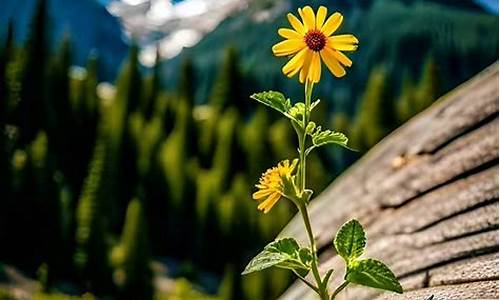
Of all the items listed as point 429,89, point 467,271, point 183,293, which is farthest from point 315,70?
point 429,89

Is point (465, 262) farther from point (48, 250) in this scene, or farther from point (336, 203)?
point (48, 250)

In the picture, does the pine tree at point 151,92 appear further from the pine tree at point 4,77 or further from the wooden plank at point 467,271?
the wooden plank at point 467,271

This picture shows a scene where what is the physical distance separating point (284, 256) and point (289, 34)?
318 millimetres

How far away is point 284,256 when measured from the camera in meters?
1.23

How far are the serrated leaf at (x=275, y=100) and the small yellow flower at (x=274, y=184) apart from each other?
0.08m

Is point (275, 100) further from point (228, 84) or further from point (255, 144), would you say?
point (228, 84)

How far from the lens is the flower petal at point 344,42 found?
113cm

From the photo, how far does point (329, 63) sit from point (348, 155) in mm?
69774

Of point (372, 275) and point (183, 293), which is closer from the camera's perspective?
point (372, 275)

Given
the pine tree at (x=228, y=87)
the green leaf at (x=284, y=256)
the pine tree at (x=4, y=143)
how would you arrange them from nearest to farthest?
1. the green leaf at (x=284, y=256)
2. the pine tree at (x=4, y=143)
3. the pine tree at (x=228, y=87)

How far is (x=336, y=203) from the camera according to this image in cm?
299

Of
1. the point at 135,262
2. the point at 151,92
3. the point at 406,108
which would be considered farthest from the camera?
the point at 151,92

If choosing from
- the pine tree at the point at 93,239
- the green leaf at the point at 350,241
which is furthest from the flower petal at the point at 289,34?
the pine tree at the point at 93,239

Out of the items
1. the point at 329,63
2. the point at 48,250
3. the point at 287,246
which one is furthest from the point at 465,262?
the point at 48,250
